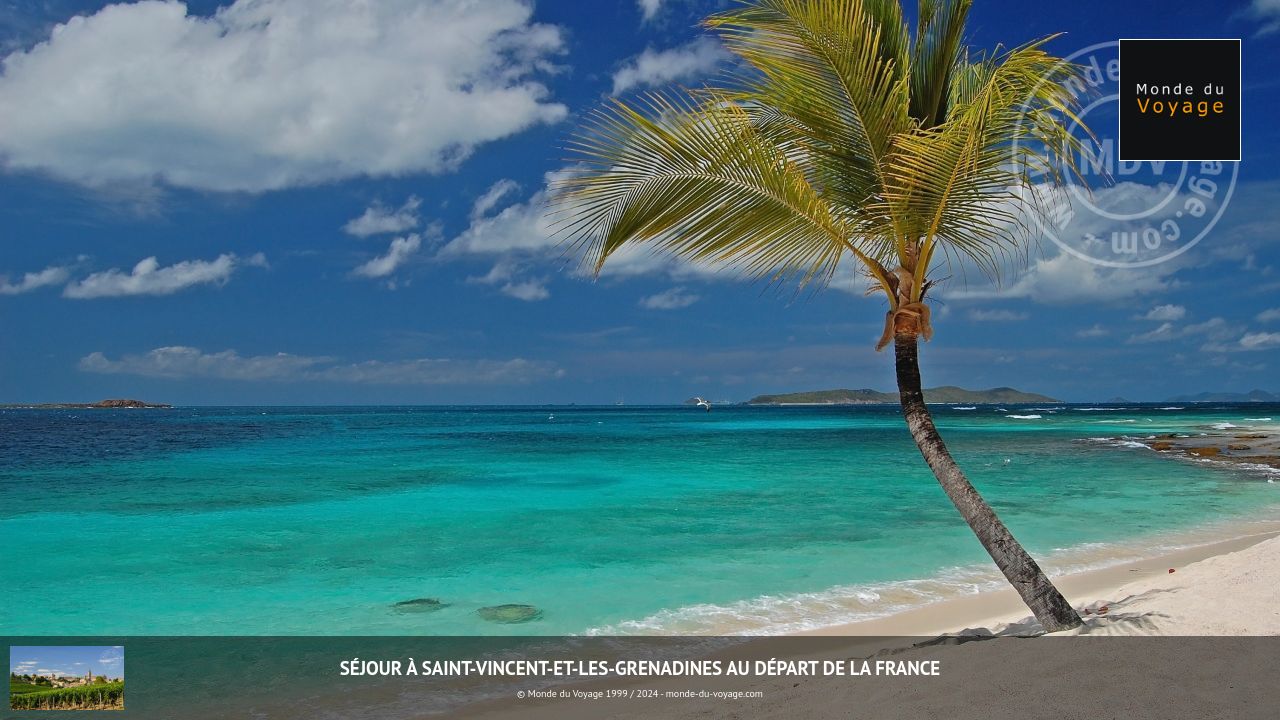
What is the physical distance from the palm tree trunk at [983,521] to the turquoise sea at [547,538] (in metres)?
2.38

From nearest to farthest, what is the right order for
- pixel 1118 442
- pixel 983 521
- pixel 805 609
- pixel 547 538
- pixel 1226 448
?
pixel 983 521
pixel 805 609
pixel 547 538
pixel 1226 448
pixel 1118 442

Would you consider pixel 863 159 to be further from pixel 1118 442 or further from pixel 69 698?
pixel 1118 442

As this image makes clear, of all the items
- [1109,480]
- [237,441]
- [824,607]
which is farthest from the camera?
[237,441]

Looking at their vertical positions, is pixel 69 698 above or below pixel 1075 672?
below

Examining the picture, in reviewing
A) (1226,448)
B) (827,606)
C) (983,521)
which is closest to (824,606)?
(827,606)

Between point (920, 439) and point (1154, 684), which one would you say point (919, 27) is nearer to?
point (920, 439)

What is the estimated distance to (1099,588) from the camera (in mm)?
7418

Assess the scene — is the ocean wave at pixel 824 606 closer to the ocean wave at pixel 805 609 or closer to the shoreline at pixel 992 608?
the ocean wave at pixel 805 609

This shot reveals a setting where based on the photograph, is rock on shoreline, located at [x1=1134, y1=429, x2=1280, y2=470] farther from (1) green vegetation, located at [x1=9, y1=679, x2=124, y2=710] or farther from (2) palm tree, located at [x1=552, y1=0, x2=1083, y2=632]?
(1) green vegetation, located at [x1=9, y1=679, x2=124, y2=710]

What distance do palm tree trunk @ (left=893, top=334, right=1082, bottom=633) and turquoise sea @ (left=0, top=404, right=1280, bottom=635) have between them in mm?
2378

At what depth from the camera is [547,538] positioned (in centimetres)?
1166

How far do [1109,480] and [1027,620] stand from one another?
631 inches

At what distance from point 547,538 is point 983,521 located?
26.2 ft

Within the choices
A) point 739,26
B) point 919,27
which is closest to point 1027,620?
point 919,27
